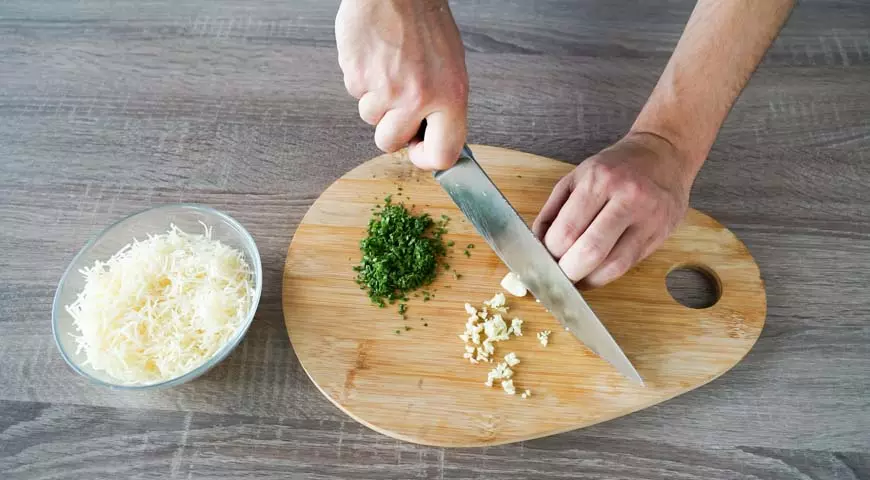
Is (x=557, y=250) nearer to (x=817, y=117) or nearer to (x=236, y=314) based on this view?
(x=236, y=314)

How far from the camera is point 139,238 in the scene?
1456 mm

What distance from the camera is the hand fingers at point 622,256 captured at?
1292 millimetres

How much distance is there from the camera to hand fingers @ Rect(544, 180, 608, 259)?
1285 mm

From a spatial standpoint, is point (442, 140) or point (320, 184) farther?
point (320, 184)

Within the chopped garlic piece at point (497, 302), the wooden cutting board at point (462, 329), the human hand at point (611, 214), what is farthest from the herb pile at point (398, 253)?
the human hand at point (611, 214)

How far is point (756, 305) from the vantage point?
53.9 inches

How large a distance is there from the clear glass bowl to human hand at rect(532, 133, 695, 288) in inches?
25.0

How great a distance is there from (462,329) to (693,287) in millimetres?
536

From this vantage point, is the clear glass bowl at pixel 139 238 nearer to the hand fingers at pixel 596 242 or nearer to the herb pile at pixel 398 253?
the herb pile at pixel 398 253

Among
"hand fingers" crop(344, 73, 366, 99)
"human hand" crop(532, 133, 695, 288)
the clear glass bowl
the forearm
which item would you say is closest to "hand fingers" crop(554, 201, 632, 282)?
"human hand" crop(532, 133, 695, 288)

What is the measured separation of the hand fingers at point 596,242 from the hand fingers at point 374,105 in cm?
46

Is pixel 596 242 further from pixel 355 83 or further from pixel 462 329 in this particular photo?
pixel 355 83

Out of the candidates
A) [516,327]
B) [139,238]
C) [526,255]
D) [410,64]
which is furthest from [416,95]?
Result: [139,238]

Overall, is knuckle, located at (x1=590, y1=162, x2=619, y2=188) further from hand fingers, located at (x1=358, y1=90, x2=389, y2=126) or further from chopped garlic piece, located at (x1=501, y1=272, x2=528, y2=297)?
hand fingers, located at (x1=358, y1=90, x2=389, y2=126)
